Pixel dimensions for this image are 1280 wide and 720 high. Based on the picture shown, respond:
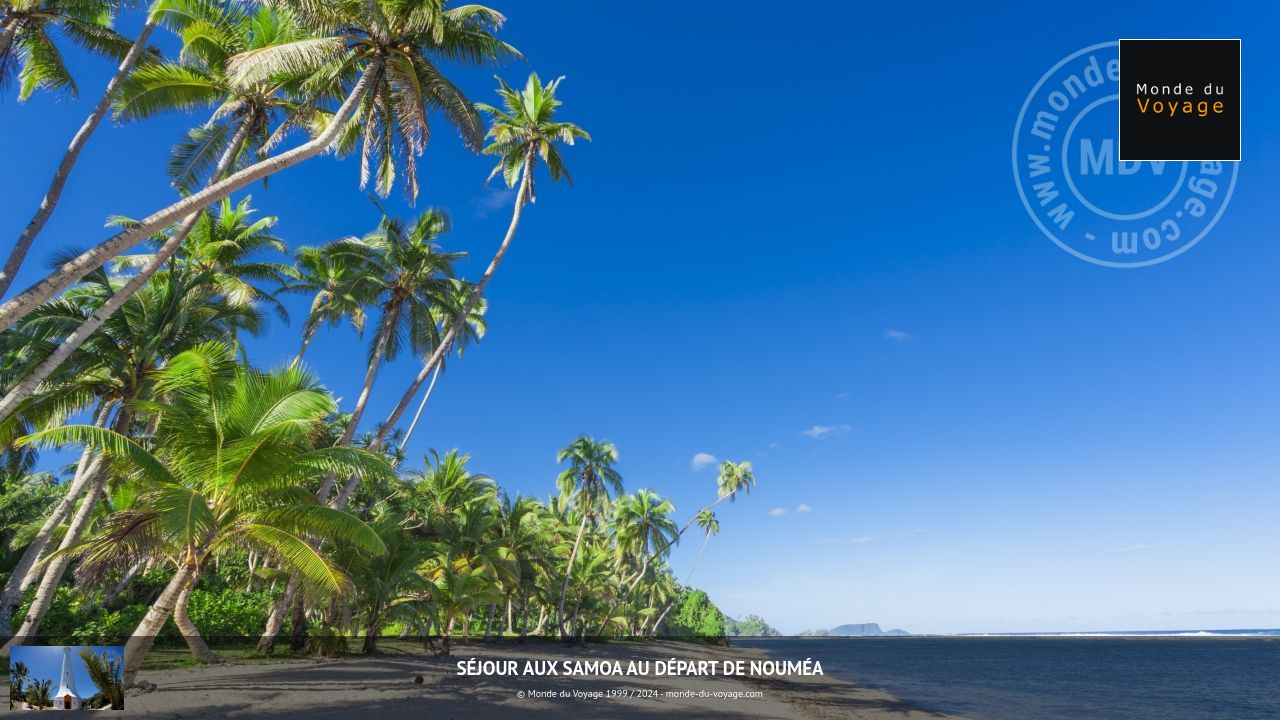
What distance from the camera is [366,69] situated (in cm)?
1437

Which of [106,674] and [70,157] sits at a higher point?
[70,157]

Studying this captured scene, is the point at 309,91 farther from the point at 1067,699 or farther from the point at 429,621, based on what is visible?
the point at 1067,699

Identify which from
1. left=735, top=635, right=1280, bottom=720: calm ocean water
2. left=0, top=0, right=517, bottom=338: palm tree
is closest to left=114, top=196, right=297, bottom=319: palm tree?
left=0, top=0, right=517, bottom=338: palm tree

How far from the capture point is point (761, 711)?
16.4 metres

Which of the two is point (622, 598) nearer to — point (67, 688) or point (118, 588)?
point (118, 588)

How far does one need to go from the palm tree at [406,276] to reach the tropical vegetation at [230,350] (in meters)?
0.08

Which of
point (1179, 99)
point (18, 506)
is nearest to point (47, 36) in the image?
point (18, 506)

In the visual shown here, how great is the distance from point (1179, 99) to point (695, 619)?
9655 cm

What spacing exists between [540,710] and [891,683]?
3228cm

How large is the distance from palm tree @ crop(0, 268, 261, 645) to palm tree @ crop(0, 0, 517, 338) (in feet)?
17.2

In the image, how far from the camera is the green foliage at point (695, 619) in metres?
93.8

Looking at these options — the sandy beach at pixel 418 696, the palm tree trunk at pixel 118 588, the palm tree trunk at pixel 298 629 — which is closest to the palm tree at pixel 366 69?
the sandy beach at pixel 418 696

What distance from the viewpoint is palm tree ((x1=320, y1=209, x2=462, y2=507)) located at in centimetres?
2216

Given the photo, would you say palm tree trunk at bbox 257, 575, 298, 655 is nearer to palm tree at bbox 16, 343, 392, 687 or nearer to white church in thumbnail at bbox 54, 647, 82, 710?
palm tree at bbox 16, 343, 392, 687
